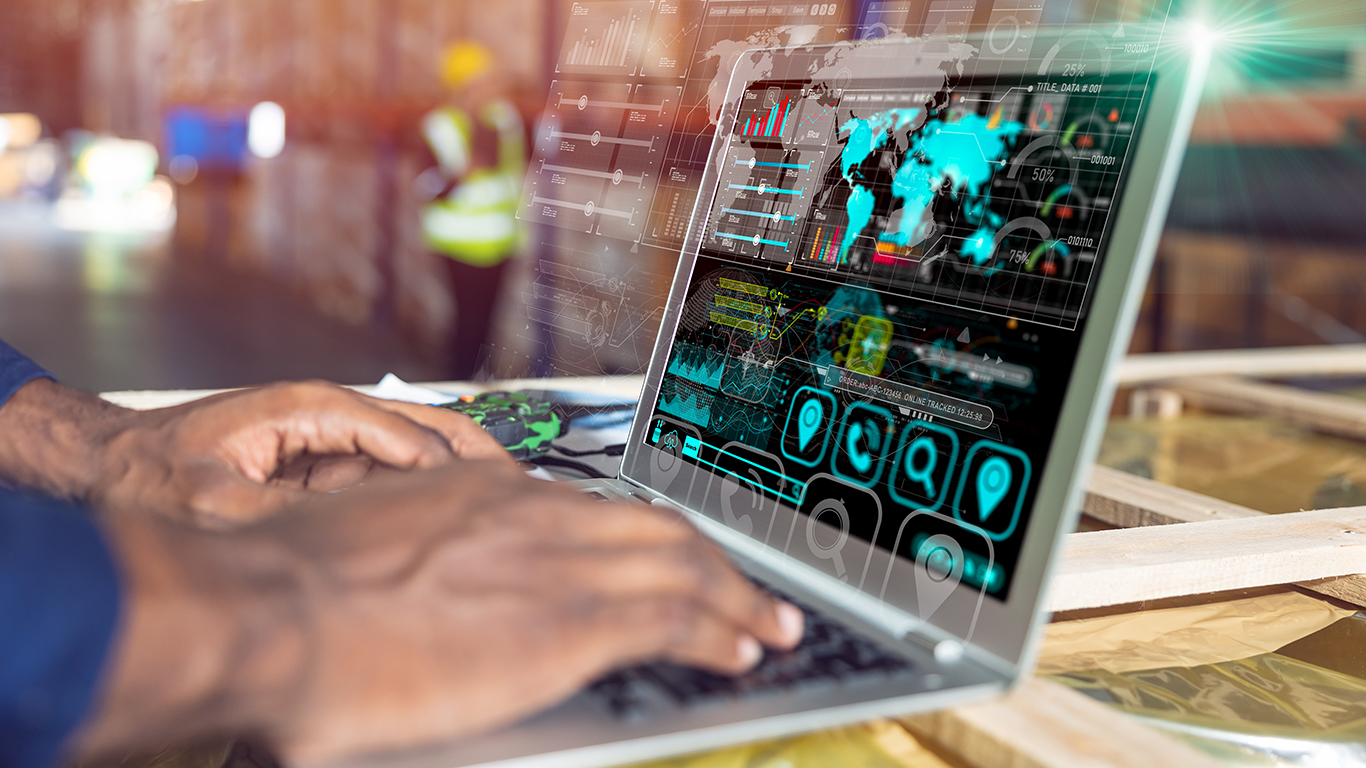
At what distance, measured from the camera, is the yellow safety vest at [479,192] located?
14.3 ft

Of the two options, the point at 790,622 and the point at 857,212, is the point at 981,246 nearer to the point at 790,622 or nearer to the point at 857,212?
the point at 857,212

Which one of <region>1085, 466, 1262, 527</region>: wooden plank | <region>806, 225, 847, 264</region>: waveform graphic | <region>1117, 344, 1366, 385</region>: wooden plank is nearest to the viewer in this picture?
<region>806, 225, 847, 264</region>: waveform graphic

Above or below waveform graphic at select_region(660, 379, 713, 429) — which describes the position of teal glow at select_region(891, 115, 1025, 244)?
above

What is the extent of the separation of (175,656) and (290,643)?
42 millimetres

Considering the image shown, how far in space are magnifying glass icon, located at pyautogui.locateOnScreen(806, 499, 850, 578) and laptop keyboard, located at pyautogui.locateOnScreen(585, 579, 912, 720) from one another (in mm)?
87

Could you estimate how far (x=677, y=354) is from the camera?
2.63 ft

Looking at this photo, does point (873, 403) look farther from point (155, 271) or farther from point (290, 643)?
point (155, 271)

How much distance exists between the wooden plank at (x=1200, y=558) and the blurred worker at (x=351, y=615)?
0.94 feet

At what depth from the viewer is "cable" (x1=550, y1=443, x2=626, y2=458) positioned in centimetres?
86

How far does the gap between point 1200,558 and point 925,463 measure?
27cm

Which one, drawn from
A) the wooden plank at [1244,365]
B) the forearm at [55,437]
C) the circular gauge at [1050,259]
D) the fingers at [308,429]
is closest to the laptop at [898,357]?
the circular gauge at [1050,259]

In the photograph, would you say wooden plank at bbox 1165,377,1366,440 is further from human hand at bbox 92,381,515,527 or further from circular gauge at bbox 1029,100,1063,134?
human hand at bbox 92,381,515,527

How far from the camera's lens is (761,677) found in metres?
0.46

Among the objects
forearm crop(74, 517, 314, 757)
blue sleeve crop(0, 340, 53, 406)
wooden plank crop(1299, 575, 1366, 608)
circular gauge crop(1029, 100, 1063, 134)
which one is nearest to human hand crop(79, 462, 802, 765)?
forearm crop(74, 517, 314, 757)
